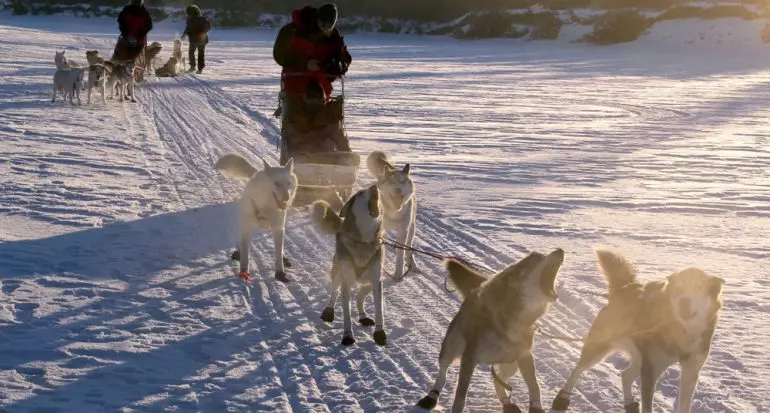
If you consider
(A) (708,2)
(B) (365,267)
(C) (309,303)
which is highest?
(A) (708,2)

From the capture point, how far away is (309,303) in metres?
5.39

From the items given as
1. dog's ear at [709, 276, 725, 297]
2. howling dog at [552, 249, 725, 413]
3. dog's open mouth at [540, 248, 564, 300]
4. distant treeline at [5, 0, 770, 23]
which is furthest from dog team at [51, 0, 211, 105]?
distant treeline at [5, 0, 770, 23]

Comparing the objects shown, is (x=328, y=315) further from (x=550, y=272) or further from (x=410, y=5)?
(x=410, y=5)

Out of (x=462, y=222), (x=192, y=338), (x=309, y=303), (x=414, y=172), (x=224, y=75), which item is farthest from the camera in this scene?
(x=224, y=75)

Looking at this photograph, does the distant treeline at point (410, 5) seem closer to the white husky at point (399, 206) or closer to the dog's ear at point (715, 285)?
the white husky at point (399, 206)

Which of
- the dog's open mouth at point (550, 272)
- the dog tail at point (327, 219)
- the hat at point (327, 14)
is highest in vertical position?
the hat at point (327, 14)

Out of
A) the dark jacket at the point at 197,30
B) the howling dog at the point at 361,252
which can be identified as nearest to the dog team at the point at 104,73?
the dark jacket at the point at 197,30

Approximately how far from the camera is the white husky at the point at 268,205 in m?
5.69

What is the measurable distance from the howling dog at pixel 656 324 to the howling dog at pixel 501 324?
295 millimetres

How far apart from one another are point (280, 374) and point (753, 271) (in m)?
3.71

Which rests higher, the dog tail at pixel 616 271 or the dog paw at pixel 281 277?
the dog tail at pixel 616 271

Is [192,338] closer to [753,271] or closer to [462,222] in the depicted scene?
[462,222]

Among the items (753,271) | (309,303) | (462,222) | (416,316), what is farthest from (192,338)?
(753,271)

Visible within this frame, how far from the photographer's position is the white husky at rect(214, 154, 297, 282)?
569cm
